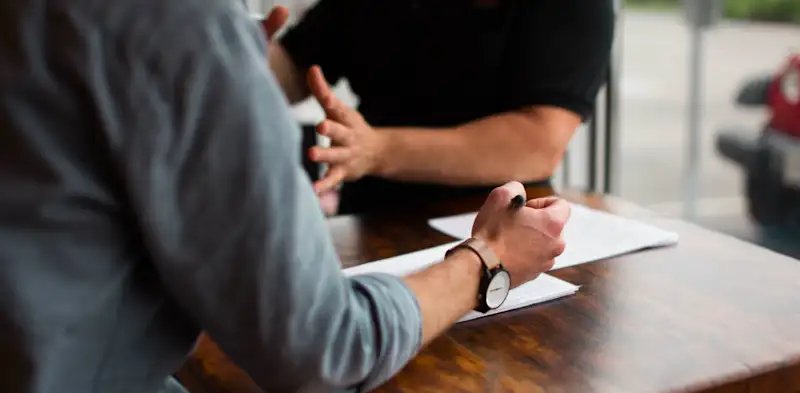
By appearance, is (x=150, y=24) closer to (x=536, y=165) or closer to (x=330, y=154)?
(x=330, y=154)

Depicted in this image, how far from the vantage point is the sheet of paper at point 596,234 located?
3.62ft

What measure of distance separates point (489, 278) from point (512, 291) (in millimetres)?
151

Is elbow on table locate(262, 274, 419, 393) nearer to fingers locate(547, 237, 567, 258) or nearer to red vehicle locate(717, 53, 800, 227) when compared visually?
fingers locate(547, 237, 567, 258)

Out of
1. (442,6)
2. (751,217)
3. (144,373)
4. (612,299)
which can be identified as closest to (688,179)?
(751,217)

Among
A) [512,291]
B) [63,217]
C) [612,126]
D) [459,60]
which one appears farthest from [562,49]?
[612,126]

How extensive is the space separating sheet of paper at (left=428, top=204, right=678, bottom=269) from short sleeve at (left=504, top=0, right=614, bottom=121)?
8.5 inches

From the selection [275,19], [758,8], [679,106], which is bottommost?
[679,106]

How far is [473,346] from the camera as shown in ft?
2.77

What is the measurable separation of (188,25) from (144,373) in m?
0.27

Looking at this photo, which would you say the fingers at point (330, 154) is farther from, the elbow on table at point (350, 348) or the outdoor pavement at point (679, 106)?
the outdoor pavement at point (679, 106)

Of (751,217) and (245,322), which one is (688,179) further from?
(245,322)

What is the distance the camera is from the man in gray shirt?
0.55 metres

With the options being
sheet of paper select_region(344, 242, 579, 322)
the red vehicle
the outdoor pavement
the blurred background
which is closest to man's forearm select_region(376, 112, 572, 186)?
sheet of paper select_region(344, 242, 579, 322)

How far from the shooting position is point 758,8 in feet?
11.2
